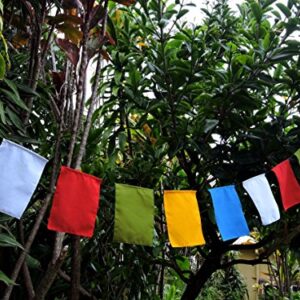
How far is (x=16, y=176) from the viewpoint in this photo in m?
1.19

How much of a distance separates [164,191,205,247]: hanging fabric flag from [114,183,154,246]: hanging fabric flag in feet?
0.29

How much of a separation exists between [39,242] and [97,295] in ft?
1.16

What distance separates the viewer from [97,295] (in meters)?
1.75

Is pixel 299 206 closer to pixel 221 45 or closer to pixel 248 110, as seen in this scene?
pixel 248 110

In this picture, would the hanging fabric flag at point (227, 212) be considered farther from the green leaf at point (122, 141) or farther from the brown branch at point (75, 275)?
the brown branch at point (75, 275)

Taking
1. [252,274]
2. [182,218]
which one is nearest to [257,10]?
[182,218]

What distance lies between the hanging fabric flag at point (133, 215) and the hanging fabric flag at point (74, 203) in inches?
4.4

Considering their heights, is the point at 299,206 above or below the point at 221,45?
below

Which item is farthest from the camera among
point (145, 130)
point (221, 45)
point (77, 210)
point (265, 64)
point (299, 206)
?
Result: point (145, 130)

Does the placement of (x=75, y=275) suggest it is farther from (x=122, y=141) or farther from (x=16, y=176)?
(x=122, y=141)

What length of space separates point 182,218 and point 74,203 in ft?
1.37

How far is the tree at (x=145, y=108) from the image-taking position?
144 cm

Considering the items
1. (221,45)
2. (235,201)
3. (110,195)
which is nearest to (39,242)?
(110,195)

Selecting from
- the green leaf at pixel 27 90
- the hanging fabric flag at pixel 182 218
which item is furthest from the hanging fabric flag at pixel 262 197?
the green leaf at pixel 27 90
